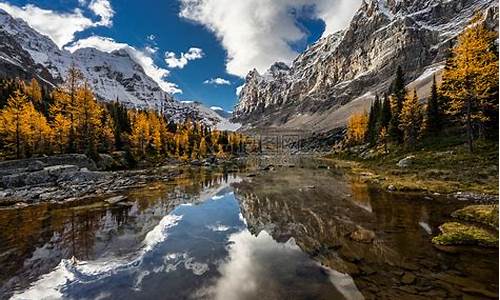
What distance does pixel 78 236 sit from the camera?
56.6 feet

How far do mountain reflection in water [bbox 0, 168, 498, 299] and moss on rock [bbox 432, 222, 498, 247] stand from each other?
2.43 ft

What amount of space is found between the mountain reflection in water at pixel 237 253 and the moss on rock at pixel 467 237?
2.43 feet

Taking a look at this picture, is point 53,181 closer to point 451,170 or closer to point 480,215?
point 480,215

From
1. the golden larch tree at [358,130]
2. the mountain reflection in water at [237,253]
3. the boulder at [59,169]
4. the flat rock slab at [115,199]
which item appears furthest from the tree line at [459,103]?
the boulder at [59,169]

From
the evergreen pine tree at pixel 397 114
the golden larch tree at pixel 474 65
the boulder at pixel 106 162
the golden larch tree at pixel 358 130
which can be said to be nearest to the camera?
the golden larch tree at pixel 474 65

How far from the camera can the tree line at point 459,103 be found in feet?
99.4

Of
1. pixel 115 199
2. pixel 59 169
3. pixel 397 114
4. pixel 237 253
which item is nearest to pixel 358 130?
pixel 397 114

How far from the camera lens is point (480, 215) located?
1609cm

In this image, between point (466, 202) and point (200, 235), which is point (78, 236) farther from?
point (466, 202)

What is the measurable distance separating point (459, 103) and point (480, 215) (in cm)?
Answer: 2115

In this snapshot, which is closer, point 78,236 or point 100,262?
point 100,262

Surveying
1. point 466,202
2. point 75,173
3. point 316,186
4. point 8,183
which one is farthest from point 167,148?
point 466,202

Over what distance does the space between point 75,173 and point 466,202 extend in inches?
1713

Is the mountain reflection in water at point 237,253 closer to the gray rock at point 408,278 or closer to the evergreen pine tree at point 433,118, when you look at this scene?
the gray rock at point 408,278
